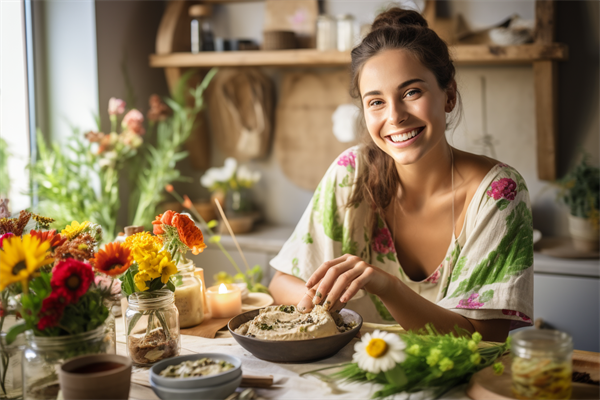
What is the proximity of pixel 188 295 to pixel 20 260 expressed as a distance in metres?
0.41

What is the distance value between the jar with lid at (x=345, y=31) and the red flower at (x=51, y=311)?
195 cm

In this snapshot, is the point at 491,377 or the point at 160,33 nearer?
the point at 491,377

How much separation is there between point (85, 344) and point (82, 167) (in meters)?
1.90

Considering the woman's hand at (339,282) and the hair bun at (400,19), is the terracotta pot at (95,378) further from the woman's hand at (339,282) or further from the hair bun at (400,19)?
the hair bun at (400,19)

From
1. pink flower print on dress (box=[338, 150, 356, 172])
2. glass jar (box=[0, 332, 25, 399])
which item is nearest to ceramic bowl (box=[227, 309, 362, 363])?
glass jar (box=[0, 332, 25, 399])

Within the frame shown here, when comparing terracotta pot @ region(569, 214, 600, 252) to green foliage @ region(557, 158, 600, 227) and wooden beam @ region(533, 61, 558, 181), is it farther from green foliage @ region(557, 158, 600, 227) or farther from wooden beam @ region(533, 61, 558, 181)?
wooden beam @ region(533, 61, 558, 181)

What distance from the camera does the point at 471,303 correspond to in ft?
4.25

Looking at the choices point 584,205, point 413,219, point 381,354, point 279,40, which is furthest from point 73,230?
point 584,205

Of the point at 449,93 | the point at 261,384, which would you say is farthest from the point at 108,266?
the point at 449,93

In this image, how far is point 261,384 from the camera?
92 centimetres

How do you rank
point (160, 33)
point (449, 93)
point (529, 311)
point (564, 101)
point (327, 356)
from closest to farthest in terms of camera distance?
1. point (327, 356)
2. point (529, 311)
3. point (449, 93)
4. point (564, 101)
5. point (160, 33)

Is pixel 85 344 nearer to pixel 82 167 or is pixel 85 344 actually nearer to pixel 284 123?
pixel 82 167

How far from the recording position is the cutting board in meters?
0.85

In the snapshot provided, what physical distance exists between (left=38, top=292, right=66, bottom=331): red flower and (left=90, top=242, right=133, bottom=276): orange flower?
7cm
